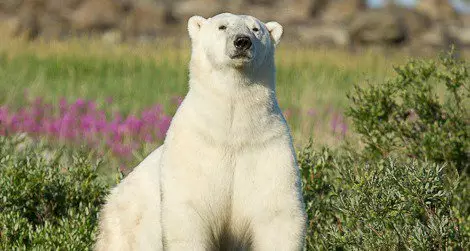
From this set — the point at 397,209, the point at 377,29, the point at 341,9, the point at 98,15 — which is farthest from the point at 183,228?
the point at 341,9

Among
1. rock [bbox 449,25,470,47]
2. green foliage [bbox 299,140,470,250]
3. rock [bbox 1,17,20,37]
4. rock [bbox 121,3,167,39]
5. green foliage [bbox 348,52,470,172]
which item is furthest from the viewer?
rock [bbox 449,25,470,47]

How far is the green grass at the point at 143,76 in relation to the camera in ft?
42.4

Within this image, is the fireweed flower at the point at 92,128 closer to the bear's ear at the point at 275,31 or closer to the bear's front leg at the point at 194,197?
the bear's ear at the point at 275,31

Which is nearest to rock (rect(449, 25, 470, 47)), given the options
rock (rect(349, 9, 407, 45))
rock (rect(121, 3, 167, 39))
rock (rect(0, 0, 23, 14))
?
rock (rect(349, 9, 407, 45))

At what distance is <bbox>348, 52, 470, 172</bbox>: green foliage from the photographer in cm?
679

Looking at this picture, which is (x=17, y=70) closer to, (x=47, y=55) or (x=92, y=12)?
(x=47, y=55)

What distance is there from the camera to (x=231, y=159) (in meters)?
4.30

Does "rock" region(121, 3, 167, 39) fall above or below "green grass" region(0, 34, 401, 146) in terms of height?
below

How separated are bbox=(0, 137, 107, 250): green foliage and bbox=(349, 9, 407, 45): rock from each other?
26607 mm

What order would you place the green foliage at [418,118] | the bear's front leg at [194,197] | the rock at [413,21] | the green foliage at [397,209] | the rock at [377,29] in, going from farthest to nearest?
the rock at [413,21]
the rock at [377,29]
the green foliage at [418,118]
the green foliage at [397,209]
the bear's front leg at [194,197]

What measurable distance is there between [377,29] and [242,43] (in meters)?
28.8

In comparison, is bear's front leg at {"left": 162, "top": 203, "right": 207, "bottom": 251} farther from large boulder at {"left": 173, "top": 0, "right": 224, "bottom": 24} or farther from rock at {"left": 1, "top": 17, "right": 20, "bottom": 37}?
large boulder at {"left": 173, "top": 0, "right": 224, "bottom": 24}

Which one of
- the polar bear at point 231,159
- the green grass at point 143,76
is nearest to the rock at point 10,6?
the green grass at point 143,76

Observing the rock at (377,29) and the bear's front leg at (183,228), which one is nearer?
the bear's front leg at (183,228)
